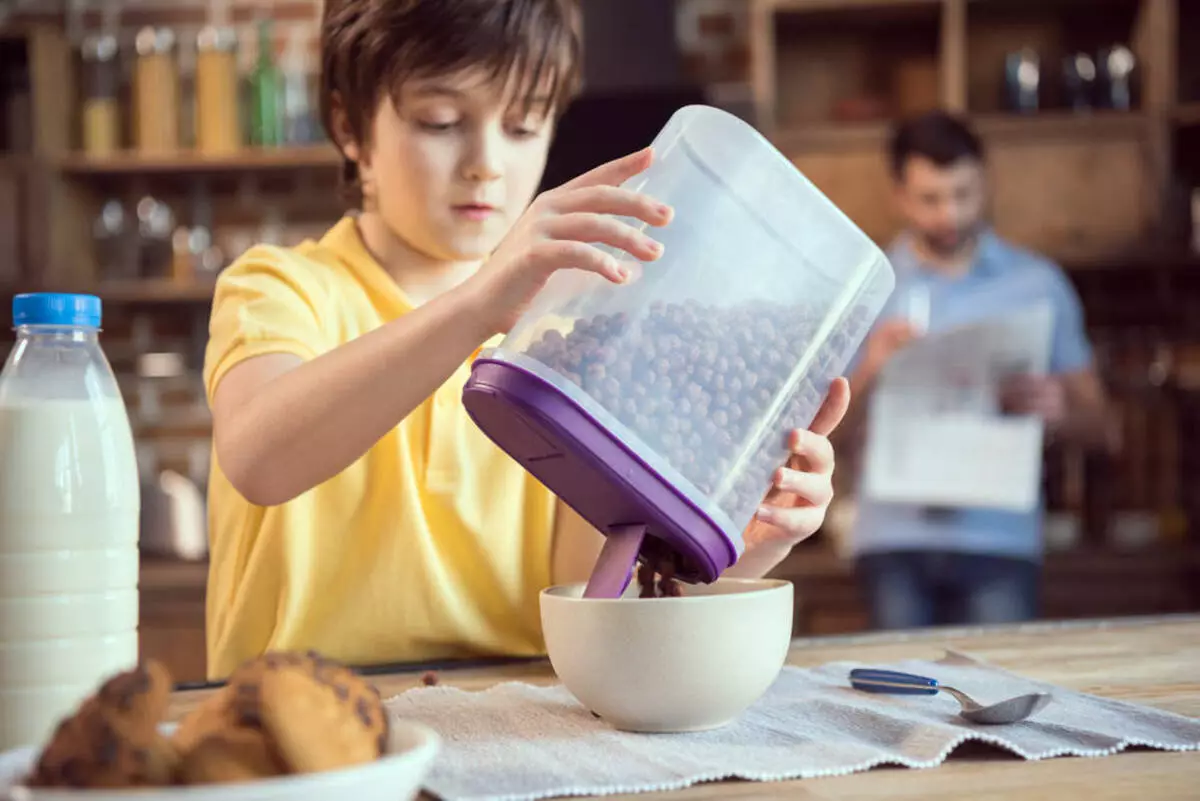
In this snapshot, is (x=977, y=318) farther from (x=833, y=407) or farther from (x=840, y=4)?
(x=833, y=407)

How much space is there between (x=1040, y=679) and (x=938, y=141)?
5.80 feet

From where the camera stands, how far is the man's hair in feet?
8.20

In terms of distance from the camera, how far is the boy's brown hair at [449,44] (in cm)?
103

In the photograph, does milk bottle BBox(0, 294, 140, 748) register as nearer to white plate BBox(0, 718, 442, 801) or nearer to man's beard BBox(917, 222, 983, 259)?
white plate BBox(0, 718, 442, 801)

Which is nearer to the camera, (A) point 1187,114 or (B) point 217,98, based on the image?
(A) point 1187,114

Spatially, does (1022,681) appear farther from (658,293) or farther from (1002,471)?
(1002,471)

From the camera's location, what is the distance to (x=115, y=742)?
0.47 meters

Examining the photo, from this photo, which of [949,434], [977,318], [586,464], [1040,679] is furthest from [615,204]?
[977,318]

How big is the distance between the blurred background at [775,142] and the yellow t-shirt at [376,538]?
1636 millimetres

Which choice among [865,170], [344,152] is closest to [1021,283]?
[865,170]

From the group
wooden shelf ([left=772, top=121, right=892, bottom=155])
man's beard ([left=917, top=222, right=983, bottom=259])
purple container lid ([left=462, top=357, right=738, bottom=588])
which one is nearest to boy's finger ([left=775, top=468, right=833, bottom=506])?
purple container lid ([left=462, top=357, right=738, bottom=588])

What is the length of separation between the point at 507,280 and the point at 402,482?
1.37ft

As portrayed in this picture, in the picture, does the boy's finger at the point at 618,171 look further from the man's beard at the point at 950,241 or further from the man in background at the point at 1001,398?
the man's beard at the point at 950,241

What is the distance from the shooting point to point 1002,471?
2357 mm
